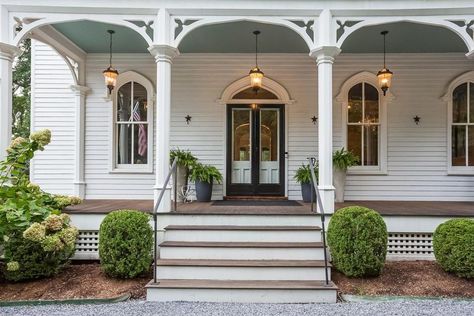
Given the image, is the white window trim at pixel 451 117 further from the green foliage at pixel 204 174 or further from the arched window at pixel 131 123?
the arched window at pixel 131 123

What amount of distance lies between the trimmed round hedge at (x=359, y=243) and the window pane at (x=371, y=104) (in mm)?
3807

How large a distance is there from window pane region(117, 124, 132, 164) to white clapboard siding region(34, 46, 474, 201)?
0.81ft

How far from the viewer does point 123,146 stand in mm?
7859

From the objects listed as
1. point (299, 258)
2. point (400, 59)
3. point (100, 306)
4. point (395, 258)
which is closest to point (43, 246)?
point (100, 306)

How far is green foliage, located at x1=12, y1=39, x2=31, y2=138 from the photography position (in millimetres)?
17000

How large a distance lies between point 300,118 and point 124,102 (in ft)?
12.8

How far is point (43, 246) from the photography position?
4.24 metres

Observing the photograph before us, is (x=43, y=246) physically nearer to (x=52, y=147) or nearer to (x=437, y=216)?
(x=52, y=147)

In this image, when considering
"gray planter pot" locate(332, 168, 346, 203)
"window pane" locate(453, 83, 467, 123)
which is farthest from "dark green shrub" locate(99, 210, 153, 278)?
"window pane" locate(453, 83, 467, 123)

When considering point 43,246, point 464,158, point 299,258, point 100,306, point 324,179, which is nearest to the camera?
point 100,306

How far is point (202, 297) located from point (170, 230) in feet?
3.73

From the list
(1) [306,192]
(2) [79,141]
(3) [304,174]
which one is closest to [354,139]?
(3) [304,174]

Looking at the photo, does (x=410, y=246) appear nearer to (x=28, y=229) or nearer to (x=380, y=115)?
(x=380, y=115)

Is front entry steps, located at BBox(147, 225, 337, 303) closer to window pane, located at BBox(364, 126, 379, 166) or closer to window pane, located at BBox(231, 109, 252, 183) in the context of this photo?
window pane, located at BBox(231, 109, 252, 183)
